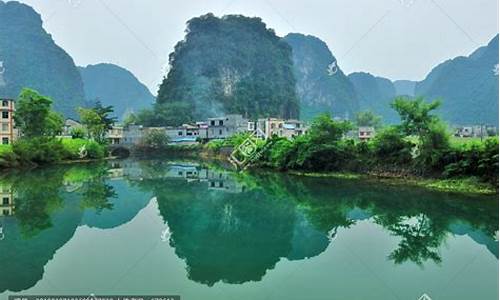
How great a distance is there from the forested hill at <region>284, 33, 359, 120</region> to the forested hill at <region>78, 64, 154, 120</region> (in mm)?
39035

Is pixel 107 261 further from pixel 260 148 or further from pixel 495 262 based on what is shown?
pixel 260 148

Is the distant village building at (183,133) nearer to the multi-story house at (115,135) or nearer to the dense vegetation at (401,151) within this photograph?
the multi-story house at (115,135)

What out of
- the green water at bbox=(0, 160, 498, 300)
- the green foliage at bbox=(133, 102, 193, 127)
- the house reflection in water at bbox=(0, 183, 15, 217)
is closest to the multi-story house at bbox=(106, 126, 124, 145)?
the green foliage at bbox=(133, 102, 193, 127)

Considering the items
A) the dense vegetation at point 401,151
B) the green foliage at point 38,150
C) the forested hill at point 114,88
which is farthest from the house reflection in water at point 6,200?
the forested hill at point 114,88

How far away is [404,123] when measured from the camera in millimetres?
17172

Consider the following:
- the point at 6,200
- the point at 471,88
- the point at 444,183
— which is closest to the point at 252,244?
the point at 6,200

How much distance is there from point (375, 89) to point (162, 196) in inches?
3344

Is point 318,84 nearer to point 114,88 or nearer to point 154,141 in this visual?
point 154,141

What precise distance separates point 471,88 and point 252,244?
52288mm

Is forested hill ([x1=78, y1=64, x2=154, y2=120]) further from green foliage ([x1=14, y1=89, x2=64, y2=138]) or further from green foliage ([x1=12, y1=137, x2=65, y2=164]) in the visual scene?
green foliage ([x1=14, y1=89, x2=64, y2=138])

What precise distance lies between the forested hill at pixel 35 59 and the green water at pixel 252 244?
52.8m

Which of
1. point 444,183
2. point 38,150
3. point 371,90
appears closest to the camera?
point 444,183

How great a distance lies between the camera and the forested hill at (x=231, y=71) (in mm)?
57312

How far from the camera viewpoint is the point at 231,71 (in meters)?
61.0
